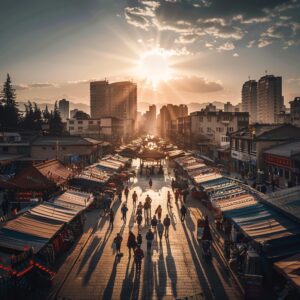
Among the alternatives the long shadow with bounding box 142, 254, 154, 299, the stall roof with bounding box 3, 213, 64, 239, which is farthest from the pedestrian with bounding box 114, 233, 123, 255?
the stall roof with bounding box 3, 213, 64, 239

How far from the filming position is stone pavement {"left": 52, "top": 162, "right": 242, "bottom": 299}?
46.2 feet

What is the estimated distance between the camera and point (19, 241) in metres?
14.3

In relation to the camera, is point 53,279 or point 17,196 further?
point 17,196

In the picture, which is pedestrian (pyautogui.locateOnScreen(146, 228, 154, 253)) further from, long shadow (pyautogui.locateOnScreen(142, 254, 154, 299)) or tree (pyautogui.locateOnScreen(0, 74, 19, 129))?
tree (pyautogui.locateOnScreen(0, 74, 19, 129))

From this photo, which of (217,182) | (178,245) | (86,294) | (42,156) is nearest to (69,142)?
(42,156)

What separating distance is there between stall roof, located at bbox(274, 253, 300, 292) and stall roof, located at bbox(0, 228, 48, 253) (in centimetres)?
1012

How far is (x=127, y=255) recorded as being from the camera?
18.8 m

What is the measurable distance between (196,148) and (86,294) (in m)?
82.9

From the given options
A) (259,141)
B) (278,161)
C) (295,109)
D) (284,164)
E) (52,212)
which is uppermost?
(295,109)

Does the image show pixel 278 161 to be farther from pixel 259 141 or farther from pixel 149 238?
pixel 149 238

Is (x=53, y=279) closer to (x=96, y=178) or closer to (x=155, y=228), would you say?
(x=155, y=228)

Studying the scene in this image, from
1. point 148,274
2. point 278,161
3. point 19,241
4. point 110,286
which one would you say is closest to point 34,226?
point 19,241

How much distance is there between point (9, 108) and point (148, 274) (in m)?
86.5

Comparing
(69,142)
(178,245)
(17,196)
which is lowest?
(178,245)
